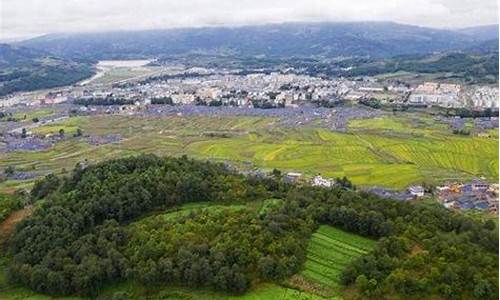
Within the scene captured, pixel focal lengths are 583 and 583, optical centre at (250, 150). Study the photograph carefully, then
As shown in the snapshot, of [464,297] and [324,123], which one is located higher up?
[464,297]

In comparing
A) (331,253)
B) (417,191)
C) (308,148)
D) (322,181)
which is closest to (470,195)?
(417,191)

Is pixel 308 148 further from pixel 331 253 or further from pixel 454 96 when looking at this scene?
pixel 454 96

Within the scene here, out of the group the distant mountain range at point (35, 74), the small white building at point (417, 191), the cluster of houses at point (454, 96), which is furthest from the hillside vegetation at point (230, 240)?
the distant mountain range at point (35, 74)

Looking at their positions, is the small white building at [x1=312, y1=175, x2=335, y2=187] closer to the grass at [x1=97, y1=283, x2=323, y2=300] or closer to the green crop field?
the green crop field

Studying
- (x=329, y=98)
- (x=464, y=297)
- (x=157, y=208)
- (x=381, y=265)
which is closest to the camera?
(x=464, y=297)

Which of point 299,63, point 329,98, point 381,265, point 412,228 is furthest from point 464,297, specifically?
point 299,63

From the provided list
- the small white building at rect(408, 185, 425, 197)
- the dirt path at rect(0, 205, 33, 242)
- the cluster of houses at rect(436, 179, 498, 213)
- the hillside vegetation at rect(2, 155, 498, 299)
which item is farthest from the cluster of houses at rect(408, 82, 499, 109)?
the dirt path at rect(0, 205, 33, 242)

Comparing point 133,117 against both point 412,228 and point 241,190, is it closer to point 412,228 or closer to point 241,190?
point 241,190

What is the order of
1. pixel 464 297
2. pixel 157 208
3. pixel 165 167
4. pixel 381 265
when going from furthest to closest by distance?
pixel 165 167 < pixel 157 208 < pixel 381 265 < pixel 464 297
